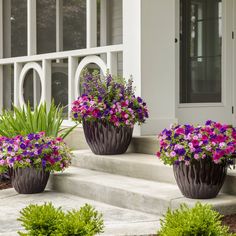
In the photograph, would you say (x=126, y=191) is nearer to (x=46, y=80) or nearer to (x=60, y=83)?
(x=46, y=80)

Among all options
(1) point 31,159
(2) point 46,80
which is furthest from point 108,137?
(2) point 46,80

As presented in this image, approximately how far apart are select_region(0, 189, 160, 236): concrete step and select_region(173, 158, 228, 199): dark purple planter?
0.35m

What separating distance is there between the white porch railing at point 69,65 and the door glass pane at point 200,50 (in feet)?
2.77

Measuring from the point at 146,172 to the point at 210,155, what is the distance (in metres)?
1.22

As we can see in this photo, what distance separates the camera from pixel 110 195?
5.09 m

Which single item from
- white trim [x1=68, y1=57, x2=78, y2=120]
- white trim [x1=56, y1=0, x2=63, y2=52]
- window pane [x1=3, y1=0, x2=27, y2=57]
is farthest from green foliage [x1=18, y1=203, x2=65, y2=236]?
window pane [x1=3, y1=0, x2=27, y2=57]

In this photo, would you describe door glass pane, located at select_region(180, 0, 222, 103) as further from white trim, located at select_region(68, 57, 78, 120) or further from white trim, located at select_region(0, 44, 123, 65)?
white trim, located at select_region(68, 57, 78, 120)

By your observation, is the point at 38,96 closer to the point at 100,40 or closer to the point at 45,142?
the point at 100,40

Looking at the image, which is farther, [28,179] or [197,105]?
[197,105]

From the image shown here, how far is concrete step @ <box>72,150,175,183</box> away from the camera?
528 cm

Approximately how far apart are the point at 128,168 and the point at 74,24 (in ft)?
12.7

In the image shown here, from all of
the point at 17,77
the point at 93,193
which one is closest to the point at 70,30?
the point at 17,77

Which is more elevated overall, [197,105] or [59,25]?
[59,25]

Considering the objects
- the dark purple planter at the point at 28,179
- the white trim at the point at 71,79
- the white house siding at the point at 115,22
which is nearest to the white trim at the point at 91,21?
the white trim at the point at 71,79
